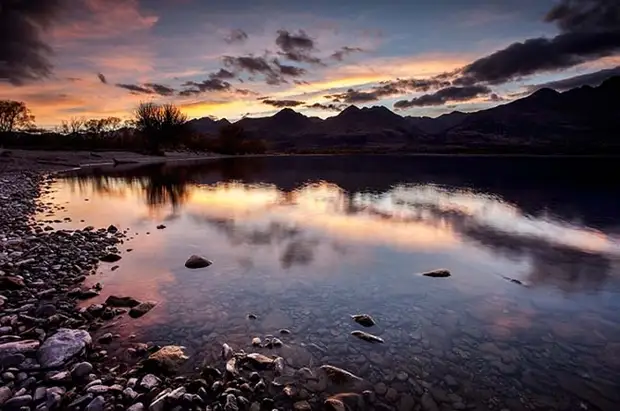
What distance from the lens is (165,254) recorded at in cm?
1416

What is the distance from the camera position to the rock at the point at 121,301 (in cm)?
918

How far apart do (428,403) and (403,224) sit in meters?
15.9

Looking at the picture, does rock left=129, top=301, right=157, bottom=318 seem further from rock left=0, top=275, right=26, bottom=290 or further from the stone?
the stone

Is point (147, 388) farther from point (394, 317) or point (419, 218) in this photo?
point (419, 218)

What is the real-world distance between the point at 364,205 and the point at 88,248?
19418mm

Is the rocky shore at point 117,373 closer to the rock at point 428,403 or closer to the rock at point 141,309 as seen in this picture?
the rock at point 141,309

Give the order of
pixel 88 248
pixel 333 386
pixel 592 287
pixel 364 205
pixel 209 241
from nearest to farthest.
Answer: pixel 333 386 → pixel 592 287 → pixel 88 248 → pixel 209 241 → pixel 364 205

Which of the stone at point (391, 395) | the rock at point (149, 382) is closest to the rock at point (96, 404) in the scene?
the rock at point (149, 382)

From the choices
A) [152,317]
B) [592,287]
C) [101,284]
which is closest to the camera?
[152,317]

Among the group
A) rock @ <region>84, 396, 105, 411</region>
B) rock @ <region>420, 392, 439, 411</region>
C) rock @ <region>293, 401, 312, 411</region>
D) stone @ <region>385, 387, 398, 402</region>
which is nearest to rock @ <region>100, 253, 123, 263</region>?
rock @ <region>84, 396, 105, 411</region>

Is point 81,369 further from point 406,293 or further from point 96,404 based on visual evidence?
point 406,293

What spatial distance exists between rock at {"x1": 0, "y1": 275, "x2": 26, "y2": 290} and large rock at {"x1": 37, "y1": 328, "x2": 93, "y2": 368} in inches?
131

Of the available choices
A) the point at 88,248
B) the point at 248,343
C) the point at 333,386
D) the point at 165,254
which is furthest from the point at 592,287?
the point at 88,248

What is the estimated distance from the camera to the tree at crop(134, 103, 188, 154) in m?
101
